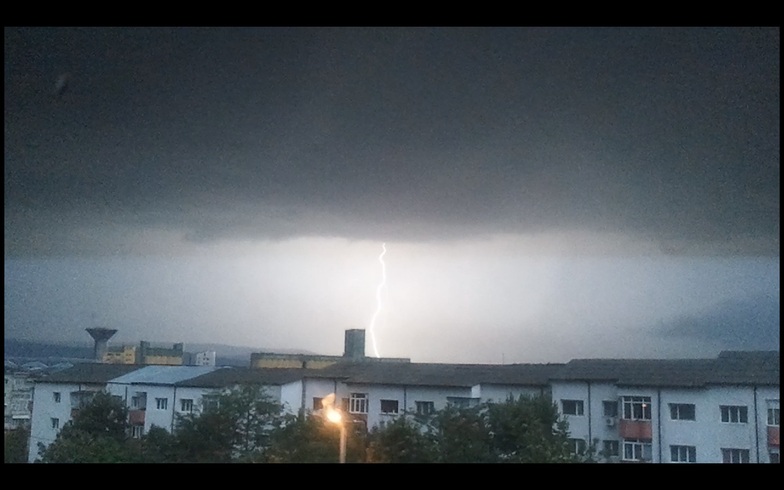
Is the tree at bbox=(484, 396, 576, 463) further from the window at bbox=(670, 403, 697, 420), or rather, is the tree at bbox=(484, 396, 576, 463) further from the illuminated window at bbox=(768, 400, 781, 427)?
the illuminated window at bbox=(768, 400, 781, 427)

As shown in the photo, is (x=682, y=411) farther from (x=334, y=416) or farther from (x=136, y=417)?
(x=136, y=417)

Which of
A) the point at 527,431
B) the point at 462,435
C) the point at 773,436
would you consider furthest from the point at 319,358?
the point at 773,436

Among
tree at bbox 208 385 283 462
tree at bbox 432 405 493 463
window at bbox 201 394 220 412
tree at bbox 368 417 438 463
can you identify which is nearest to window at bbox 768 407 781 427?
tree at bbox 432 405 493 463
